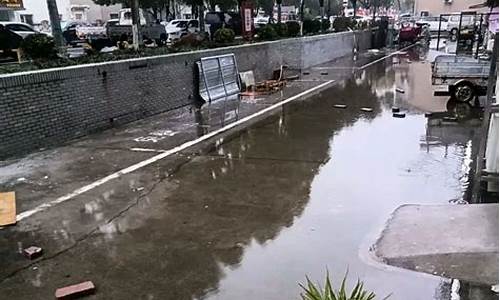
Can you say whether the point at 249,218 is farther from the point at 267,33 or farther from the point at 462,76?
the point at 267,33

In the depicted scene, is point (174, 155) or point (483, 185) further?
point (174, 155)

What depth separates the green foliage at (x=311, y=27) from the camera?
22.4m

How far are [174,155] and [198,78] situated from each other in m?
4.82

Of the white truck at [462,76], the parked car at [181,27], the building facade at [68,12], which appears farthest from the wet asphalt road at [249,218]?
the building facade at [68,12]

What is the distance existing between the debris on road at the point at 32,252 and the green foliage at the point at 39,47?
5285mm

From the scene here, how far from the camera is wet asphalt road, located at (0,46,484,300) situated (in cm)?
384

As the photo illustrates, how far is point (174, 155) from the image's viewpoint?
734cm

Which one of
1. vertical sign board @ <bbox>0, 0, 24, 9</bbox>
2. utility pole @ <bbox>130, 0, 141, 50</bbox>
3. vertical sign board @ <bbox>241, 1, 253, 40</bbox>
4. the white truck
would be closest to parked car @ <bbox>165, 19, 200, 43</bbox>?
vertical sign board @ <bbox>0, 0, 24, 9</bbox>

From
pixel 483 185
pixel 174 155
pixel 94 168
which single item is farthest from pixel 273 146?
pixel 483 185

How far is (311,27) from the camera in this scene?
2269 cm

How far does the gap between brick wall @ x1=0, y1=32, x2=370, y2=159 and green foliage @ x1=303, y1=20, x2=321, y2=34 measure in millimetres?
9993

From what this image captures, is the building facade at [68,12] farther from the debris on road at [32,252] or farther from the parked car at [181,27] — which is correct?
the debris on road at [32,252]

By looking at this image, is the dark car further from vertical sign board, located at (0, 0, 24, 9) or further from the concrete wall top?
the concrete wall top

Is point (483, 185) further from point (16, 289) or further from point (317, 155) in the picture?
point (16, 289)
